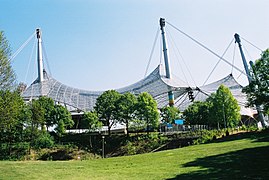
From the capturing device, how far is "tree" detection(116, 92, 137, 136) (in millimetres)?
43312

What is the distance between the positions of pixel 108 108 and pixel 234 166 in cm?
3329

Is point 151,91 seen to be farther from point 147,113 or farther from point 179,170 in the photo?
point 179,170

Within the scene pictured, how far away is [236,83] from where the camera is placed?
7712 cm

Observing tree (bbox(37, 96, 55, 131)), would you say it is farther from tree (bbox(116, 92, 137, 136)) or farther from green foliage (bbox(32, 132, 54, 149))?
tree (bbox(116, 92, 137, 136))

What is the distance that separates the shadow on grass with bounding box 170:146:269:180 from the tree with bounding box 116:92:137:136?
27.4 meters

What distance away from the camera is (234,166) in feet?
42.7

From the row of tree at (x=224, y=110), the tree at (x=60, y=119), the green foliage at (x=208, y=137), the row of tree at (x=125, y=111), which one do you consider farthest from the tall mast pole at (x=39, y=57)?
the green foliage at (x=208, y=137)

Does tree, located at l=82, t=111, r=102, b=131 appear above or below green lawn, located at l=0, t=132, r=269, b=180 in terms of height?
above

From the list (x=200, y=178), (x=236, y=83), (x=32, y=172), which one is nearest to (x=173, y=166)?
(x=200, y=178)

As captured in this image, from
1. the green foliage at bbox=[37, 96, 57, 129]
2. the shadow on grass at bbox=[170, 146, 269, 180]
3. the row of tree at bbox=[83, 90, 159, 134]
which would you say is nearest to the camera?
the shadow on grass at bbox=[170, 146, 269, 180]

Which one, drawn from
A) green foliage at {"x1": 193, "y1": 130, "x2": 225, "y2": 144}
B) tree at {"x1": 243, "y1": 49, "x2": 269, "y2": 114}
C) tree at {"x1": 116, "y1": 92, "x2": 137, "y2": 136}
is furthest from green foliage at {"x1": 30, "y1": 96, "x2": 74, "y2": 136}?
tree at {"x1": 243, "y1": 49, "x2": 269, "y2": 114}

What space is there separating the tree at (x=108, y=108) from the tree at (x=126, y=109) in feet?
2.64

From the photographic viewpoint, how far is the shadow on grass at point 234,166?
1130 centimetres

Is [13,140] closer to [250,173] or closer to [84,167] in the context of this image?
[84,167]
